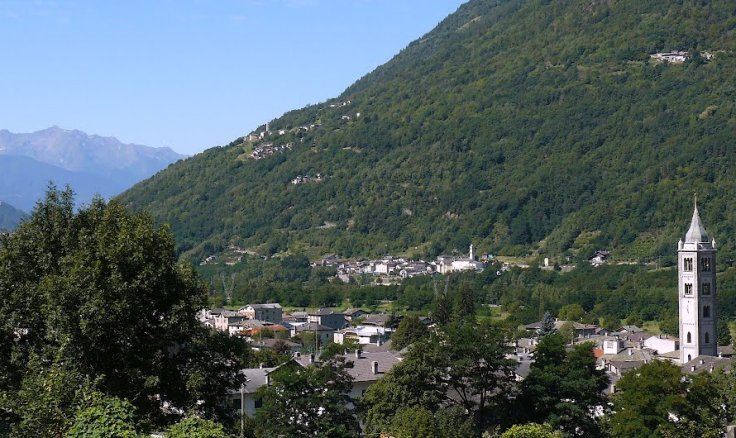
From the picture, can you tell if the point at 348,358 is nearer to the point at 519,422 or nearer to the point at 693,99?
the point at 519,422

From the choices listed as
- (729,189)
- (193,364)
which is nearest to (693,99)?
(729,189)

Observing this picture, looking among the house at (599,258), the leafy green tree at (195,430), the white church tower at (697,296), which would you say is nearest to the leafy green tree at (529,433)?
the leafy green tree at (195,430)

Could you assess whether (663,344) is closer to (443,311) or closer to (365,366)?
(443,311)

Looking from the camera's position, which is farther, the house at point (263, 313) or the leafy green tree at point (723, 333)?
the house at point (263, 313)

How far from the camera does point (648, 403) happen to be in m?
43.8

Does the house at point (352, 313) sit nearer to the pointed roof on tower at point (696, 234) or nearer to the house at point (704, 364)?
the pointed roof on tower at point (696, 234)

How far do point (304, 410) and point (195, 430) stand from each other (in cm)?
1629

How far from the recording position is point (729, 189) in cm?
15200

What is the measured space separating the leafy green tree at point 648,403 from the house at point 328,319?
220ft

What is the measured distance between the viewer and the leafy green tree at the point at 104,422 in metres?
24.2

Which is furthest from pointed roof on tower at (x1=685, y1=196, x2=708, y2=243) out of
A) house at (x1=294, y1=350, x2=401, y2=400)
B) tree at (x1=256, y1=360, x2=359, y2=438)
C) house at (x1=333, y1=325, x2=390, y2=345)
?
tree at (x1=256, y1=360, x2=359, y2=438)

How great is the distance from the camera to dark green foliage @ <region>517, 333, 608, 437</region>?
4506 centimetres

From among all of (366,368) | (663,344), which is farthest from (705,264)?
(366,368)

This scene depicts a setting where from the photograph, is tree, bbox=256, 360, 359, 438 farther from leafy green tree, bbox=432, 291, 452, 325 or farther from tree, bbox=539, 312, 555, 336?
tree, bbox=539, 312, 555, 336
